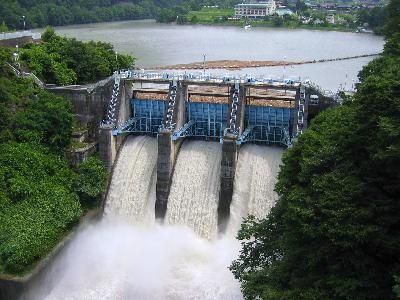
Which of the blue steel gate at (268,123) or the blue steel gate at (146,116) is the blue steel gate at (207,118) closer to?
the blue steel gate at (268,123)

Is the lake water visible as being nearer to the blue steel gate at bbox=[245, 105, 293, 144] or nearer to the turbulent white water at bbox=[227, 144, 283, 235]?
the blue steel gate at bbox=[245, 105, 293, 144]

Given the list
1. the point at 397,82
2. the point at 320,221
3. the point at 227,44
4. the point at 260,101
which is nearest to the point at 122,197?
the point at 260,101

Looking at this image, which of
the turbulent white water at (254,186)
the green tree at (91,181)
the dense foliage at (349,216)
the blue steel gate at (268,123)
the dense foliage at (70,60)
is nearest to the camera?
the dense foliage at (349,216)

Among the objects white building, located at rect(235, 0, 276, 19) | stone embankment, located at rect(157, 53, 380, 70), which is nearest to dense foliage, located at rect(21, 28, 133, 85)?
stone embankment, located at rect(157, 53, 380, 70)

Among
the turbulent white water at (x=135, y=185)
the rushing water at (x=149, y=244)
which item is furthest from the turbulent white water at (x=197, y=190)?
the turbulent white water at (x=135, y=185)

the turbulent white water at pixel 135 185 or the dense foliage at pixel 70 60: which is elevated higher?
the dense foliage at pixel 70 60

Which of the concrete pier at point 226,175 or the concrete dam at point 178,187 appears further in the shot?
the concrete pier at point 226,175
